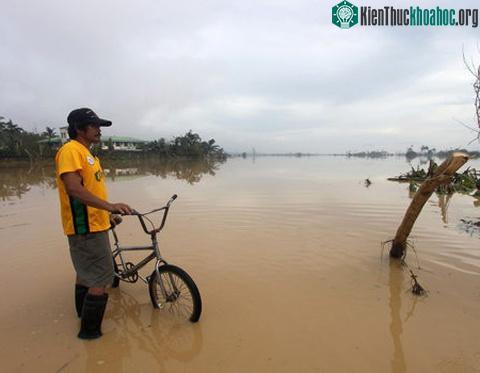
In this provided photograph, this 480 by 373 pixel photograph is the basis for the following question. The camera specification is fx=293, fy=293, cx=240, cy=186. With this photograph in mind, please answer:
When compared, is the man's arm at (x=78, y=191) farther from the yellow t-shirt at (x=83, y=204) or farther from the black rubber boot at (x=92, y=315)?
the black rubber boot at (x=92, y=315)

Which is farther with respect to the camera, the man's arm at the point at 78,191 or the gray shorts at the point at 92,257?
the gray shorts at the point at 92,257

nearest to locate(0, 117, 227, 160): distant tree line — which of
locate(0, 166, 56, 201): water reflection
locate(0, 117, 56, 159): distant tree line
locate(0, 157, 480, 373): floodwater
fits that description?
locate(0, 117, 56, 159): distant tree line

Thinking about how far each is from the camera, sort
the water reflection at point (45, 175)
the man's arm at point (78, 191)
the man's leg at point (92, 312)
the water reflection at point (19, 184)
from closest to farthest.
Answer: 1. the man's arm at point (78, 191)
2. the man's leg at point (92, 312)
3. the water reflection at point (19, 184)
4. the water reflection at point (45, 175)

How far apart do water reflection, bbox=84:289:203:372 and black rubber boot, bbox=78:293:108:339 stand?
0.10 metres

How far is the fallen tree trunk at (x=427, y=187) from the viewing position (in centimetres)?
428

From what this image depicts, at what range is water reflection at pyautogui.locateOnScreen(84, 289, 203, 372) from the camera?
2.66m

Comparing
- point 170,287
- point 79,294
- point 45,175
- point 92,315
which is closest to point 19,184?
point 45,175

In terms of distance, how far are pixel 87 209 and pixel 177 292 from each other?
4.28ft

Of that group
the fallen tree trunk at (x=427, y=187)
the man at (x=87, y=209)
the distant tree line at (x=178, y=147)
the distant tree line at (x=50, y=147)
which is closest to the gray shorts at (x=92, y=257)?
the man at (x=87, y=209)

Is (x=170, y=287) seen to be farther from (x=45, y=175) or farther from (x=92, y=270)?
(x=45, y=175)

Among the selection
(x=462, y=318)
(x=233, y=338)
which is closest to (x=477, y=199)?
(x=462, y=318)

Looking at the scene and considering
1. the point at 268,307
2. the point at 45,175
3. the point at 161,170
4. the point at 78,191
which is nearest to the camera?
the point at 78,191

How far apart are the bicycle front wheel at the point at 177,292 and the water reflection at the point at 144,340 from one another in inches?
4.5

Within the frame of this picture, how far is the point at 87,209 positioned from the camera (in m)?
2.72
